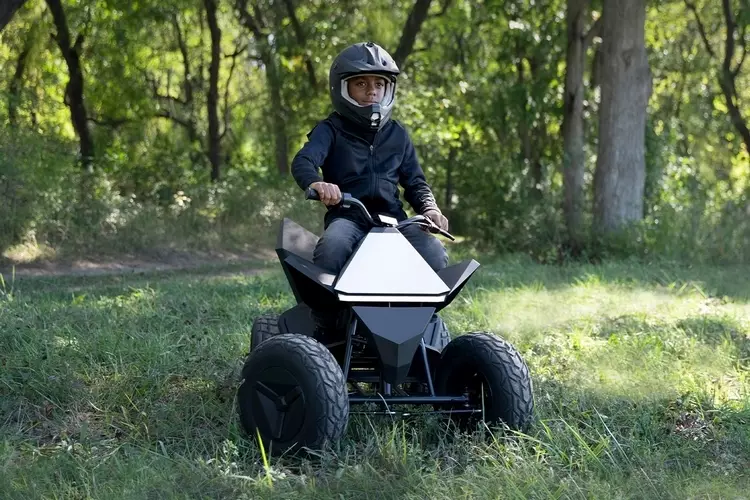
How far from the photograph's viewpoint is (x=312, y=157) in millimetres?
4883

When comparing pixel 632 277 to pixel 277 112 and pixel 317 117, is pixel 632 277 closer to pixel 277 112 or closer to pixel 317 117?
pixel 317 117

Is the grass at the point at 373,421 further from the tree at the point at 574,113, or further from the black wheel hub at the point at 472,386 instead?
the tree at the point at 574,113

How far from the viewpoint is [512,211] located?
15859 millimetres

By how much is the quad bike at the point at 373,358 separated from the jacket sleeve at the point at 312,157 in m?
0.21

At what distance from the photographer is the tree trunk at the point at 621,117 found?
13719mm

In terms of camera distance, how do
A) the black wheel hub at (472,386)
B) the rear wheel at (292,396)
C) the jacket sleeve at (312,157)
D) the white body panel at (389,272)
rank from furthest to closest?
the jacket sleeve at (312,157), the black wheel hub at (472,386), the white body panel at (389,272), the rear wheel at (292,396)

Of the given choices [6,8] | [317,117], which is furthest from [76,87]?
[6,8]

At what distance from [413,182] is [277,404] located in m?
1.64

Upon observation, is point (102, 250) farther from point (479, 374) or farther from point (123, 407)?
point (479, 374)

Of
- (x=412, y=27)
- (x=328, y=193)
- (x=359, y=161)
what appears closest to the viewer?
(x=328, y=193)

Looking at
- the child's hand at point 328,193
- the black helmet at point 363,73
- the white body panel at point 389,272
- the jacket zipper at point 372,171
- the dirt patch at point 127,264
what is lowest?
the dirt patch at point 127,264

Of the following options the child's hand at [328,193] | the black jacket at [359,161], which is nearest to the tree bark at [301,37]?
the black jacket at [359,161]

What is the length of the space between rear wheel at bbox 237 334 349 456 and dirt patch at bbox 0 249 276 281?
27.0ft

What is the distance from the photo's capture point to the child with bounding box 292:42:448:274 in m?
4.84
